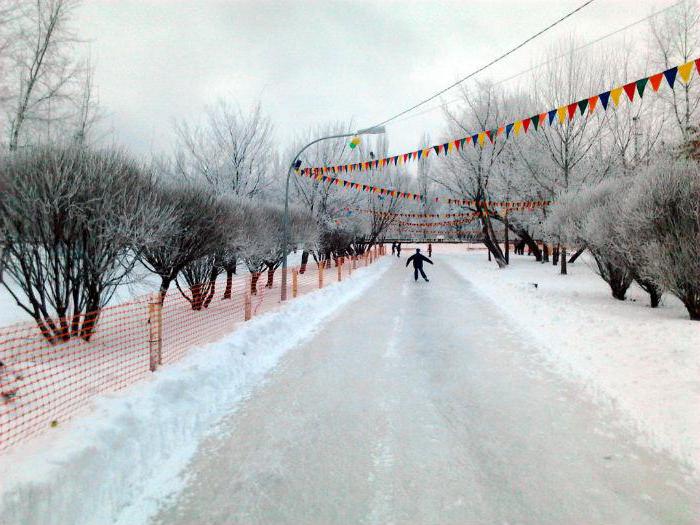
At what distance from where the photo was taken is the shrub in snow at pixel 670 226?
8.03 meters

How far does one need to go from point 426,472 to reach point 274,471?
1.24 m

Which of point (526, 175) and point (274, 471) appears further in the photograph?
A: point (526, 175)

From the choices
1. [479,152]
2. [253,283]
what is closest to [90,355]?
[253,283]

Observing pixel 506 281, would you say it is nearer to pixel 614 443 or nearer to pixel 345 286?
pixel 345 286

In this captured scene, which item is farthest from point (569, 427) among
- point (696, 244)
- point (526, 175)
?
point (526, 175)

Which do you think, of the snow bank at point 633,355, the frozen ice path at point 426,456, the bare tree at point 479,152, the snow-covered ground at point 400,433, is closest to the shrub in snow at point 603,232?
the snow bank at point 633,355

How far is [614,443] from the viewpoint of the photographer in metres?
3.62

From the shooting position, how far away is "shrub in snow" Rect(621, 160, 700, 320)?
8.03 m

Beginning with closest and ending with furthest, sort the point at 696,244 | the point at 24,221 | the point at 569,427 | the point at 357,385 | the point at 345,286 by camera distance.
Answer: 1. the point at 569,427
2. the point at 357,385
3. the point at 24,221
4. the point at 696,244
5. the point at 345,286

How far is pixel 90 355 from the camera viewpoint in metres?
6.87

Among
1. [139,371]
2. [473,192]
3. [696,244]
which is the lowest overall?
[139,371]

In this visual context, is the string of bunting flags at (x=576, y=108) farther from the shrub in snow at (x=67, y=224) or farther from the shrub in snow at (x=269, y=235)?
the shrub in snow at (x=67, y=224)

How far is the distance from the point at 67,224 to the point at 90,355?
8.44 ft

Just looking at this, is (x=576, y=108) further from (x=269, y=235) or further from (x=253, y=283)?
(x=253, y=283)
